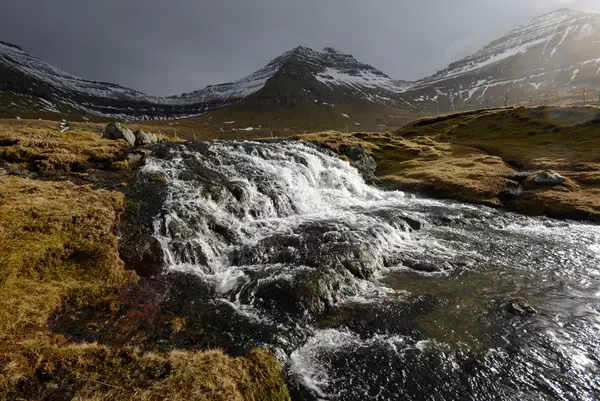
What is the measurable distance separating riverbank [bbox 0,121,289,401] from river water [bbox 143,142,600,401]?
2.09m

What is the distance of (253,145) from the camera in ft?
132

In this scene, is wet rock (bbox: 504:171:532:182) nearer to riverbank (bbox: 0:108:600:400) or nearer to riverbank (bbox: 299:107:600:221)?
riverbank (bbox: 299:107:600:221)

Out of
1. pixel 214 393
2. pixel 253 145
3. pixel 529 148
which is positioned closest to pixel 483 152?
pixel 529 148

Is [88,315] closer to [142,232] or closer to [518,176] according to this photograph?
[142,232]

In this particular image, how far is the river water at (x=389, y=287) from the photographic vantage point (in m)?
10.4

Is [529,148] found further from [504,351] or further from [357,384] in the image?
[357,384]

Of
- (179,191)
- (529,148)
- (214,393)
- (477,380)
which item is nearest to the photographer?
(214,393)

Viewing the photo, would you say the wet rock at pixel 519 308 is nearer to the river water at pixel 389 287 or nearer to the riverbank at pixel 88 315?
the river water at pixel 389 287

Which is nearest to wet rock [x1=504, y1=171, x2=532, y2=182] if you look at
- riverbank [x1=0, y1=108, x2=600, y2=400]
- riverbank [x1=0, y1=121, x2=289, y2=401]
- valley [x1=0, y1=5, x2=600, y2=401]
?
riverbank [x1=0, y1=108, x2=600, y2=400]

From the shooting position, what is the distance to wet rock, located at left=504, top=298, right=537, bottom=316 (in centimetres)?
1390

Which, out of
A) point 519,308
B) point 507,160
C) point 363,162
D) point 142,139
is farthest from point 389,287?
point 507,160

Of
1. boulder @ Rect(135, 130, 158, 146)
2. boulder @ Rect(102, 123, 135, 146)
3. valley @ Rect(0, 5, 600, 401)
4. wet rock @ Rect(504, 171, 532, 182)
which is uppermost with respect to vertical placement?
boulder @ Rect(102, 123, 135, 146)

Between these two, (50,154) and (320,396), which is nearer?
(320,396)

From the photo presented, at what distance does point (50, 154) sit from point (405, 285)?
28979mm
